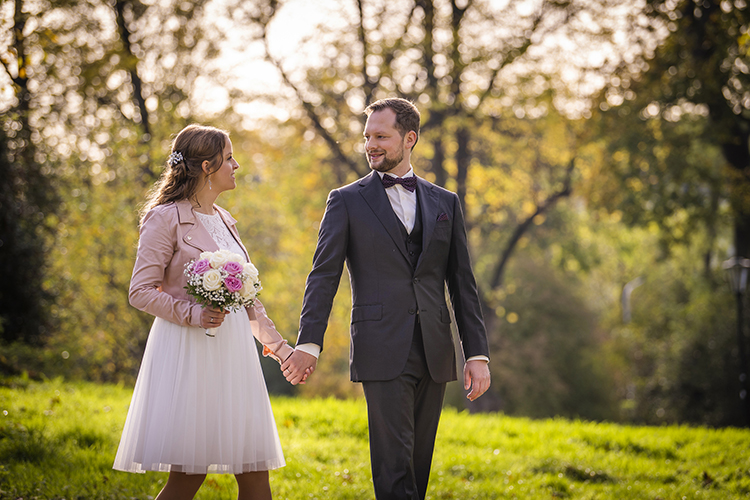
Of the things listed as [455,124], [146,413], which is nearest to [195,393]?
[146,413]

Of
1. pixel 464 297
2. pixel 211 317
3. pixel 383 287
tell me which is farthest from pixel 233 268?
pixel 464 297

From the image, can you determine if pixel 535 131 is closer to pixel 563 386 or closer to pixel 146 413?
pixel 563 386

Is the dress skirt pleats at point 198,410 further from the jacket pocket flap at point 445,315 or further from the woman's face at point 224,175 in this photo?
the jacket pocket flap at point 445,315

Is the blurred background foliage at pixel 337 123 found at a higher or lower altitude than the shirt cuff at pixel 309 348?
higher

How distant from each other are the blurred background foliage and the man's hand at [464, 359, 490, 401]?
902cm

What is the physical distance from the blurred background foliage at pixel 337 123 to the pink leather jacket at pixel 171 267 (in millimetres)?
8263

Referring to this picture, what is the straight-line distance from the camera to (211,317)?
3.34 meters

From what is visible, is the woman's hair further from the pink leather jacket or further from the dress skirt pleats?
the dress skirt pleats

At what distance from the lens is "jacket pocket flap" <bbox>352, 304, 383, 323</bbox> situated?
358 centimetres

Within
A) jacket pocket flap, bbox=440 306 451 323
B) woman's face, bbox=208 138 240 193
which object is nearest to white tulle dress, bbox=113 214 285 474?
woman's face, bbox=208 138 240 193

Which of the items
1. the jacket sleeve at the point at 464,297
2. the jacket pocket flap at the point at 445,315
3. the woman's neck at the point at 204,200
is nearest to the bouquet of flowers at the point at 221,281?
the woman's neck at the point at 204,200

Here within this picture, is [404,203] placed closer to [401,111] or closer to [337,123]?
[401,111]

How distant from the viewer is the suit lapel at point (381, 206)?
12.0ft

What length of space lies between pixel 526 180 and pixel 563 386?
9626mm
